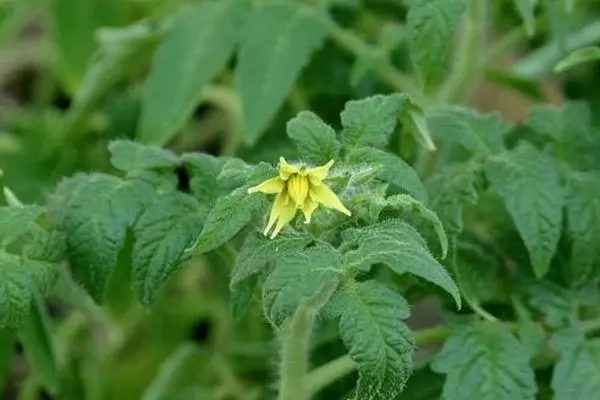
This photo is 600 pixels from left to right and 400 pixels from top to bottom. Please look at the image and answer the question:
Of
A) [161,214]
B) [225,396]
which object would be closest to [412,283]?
[161,214]

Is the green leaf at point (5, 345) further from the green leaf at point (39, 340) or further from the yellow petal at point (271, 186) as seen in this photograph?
the yellow petal at point (271, 186)

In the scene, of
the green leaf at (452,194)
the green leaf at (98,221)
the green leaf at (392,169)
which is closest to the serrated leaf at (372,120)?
the green leaf at (392,169)

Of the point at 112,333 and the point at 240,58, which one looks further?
the point at 112,333

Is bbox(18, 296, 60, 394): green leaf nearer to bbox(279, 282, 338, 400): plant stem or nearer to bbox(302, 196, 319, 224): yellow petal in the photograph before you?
bbox(279, 282, 338, 400): plant stem

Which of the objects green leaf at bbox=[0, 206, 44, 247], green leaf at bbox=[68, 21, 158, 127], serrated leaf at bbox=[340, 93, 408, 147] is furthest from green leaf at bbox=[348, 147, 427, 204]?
green leaf at bbox=[68, 21, 158, 127]

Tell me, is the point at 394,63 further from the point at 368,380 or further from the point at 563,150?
the point at 368,380

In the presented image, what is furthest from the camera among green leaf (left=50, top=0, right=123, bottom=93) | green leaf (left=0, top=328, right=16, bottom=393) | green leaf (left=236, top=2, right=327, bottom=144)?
green leaf (left=50, top=0, right=123, bottom=93)
